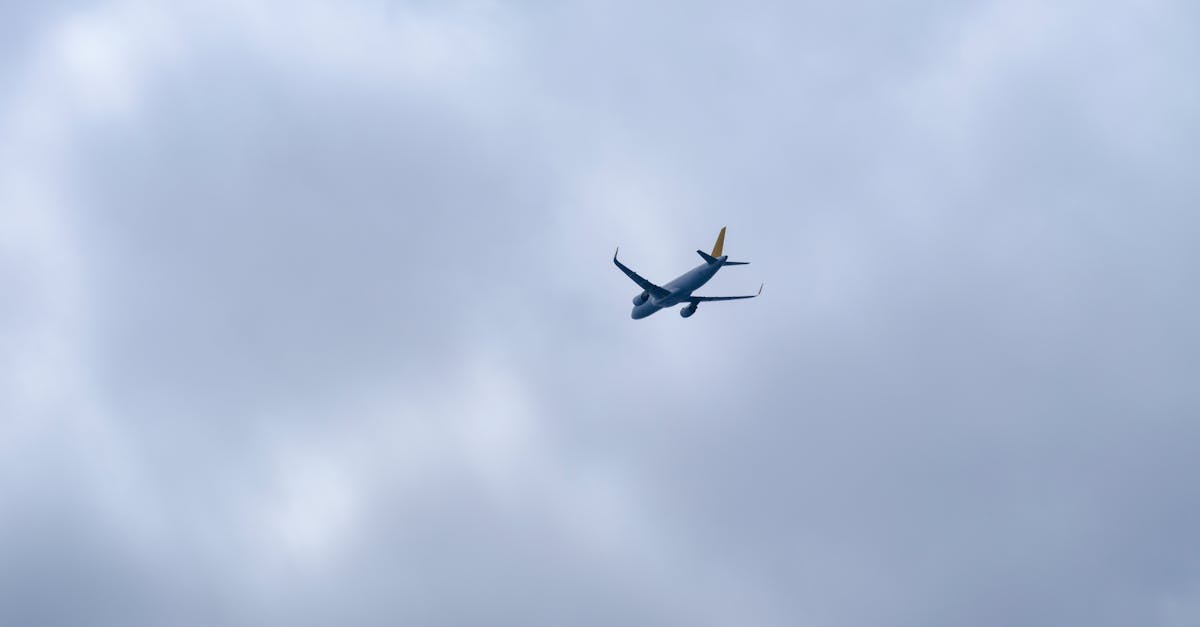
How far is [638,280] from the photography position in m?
117

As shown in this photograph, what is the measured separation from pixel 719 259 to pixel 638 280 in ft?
32.9

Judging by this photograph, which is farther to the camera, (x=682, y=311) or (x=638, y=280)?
(x=682, y=311)

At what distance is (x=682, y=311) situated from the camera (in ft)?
414

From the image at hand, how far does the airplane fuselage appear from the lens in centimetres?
11561

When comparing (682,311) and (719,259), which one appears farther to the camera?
(682,311)

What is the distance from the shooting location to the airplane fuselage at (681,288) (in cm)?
11561

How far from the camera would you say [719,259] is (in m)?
114

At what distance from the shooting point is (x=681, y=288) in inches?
4646

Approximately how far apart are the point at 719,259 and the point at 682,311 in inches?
559

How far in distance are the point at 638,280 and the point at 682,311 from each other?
1196 centimetres
